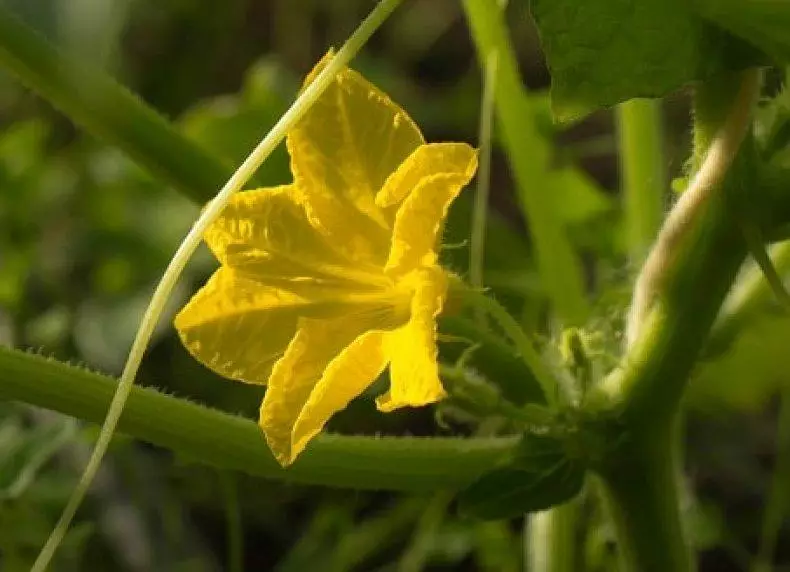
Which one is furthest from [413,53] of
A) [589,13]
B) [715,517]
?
[589,13]

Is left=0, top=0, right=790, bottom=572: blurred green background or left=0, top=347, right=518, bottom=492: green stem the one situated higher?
left=0, top=347, right=518, bottom=492: green stem

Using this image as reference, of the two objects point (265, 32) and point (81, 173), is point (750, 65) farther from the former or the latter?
point (265, 32)

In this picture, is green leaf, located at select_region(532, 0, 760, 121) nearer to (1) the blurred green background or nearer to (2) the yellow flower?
(2) the yellow flower

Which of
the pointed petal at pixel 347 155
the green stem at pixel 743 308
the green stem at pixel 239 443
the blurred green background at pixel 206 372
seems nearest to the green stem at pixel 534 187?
the blurred green background at pixel 206 372

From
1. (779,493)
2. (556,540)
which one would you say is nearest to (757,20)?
(556,540)

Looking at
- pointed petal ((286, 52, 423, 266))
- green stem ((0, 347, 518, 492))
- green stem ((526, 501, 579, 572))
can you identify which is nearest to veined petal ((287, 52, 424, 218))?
pointed petal ((286, 52, 423, 266))

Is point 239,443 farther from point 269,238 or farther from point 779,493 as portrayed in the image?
point 779,493
